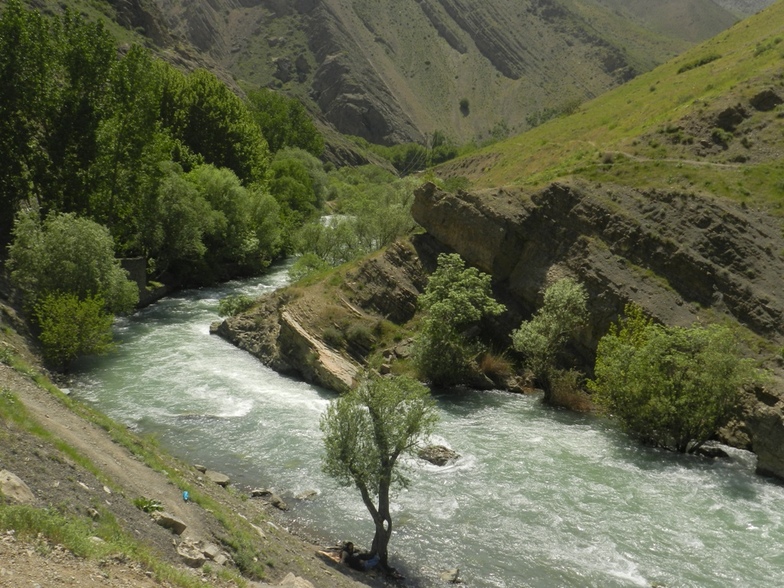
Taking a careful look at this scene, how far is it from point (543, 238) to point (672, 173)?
10175 mm

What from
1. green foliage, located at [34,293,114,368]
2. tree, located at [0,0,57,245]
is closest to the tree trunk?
green foliage, located at [34,293,114,368]

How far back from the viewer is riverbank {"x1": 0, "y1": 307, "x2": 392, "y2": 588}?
1139 cm

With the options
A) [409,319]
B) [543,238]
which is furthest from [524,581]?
[543,238]

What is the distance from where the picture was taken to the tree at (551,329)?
1382 inches

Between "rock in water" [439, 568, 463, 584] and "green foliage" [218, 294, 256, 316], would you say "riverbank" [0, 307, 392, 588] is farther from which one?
"green foliage" [218, 294, 256, 316]

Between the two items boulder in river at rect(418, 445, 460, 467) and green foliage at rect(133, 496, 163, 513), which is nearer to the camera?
green foliage at rect(133, 496, 163, 513)

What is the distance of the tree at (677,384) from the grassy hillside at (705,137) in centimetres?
1498

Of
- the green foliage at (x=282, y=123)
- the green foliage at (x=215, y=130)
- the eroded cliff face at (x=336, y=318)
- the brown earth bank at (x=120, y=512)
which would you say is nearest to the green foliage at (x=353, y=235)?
the eroded cliff face at (x=336, y=318)

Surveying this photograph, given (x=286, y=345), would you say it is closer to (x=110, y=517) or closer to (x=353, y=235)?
(x=353, y=235)

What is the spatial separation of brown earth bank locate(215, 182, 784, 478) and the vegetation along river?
4.02 m

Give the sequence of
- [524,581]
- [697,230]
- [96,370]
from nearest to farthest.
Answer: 1. [524,581]
2. [96,370]
3. [697,230]

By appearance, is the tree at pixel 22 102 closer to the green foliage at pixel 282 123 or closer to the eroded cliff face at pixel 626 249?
the eroded cliff face at pixel 626 249

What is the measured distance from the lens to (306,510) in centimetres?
2217

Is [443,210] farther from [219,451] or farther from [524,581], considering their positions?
[524,581]
